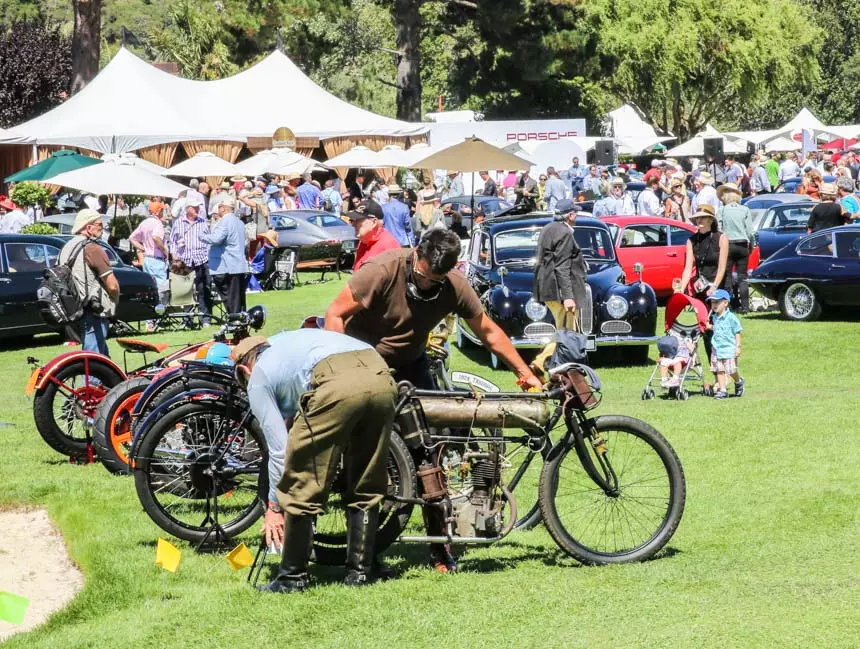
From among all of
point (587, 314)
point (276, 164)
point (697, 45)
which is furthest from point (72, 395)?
point (697, 45)

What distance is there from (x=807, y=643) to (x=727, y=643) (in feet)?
1.06

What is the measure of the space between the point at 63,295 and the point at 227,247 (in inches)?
248

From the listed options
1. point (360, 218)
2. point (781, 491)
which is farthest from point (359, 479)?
point (360, 218)

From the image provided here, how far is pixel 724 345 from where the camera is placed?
13195 mm

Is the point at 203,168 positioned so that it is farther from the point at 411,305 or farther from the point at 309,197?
the point at 411,305

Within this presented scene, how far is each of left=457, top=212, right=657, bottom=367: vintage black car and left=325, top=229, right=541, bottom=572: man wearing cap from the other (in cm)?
754

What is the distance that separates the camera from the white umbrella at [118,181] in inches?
904

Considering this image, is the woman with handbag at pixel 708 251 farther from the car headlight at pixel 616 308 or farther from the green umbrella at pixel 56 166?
the green umbrella at pixel 56 166

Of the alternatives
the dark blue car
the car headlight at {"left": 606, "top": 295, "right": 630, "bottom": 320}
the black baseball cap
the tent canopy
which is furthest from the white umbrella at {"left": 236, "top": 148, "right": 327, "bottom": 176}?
the black baseball cap

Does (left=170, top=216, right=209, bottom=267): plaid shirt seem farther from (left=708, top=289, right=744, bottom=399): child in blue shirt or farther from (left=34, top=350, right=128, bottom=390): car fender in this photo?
(left=34, top=350, right=128, bottom=390): car fender

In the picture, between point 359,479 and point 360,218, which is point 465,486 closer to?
point 359,479

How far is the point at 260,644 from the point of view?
5680 millimetres

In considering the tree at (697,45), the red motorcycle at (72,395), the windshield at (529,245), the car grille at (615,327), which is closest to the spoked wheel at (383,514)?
the red motorcycle at (72,395)

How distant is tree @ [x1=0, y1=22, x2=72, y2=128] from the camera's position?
2021 inches
